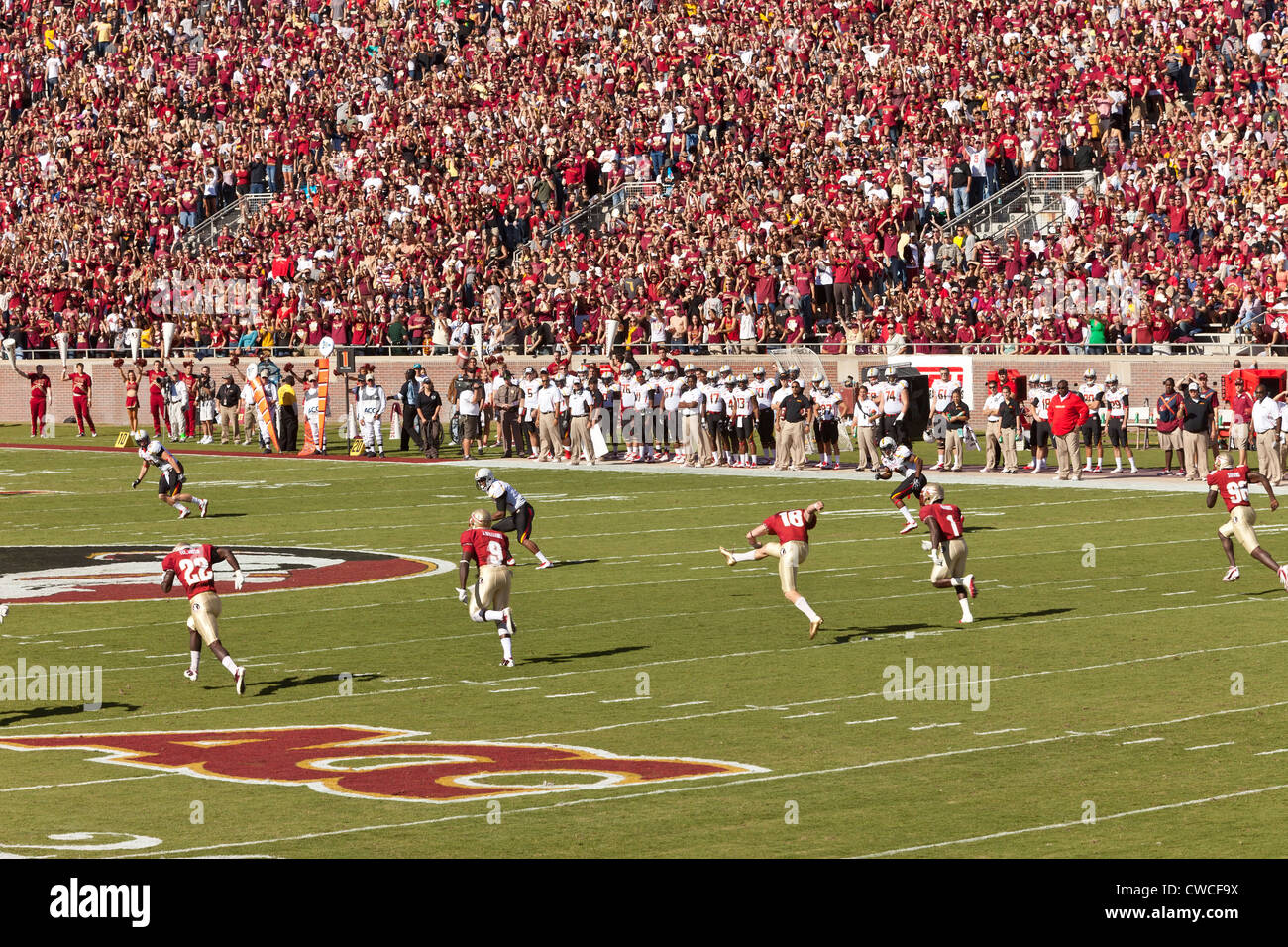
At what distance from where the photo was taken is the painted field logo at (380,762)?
13.6m

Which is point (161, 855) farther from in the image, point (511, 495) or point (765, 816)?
point (511, 495)

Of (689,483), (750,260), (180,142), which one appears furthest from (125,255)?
(689,483)

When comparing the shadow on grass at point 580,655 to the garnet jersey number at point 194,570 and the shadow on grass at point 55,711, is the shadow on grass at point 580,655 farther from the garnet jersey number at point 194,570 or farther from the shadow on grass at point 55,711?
the shadow on grass at point 55,711

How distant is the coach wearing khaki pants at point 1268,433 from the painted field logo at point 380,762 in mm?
20636

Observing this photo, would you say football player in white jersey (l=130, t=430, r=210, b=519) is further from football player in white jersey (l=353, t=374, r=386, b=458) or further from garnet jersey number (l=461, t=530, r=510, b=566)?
garnet jersey number (l=461, t=530, r=510, b=566)

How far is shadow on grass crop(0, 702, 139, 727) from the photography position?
54.3 ft

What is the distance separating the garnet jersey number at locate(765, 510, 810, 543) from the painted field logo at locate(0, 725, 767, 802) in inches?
196

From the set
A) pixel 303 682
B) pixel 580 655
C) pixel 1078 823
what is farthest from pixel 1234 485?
pixel 1078 823

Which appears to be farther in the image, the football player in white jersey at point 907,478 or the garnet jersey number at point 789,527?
the football player in white jersey at point 907,478

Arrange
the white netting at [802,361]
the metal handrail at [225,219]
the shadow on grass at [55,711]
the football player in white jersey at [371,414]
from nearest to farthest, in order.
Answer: the shadow on grass at [55,711], the football player in white jersey at [371,414], the white netting at [802,361], the metal handrail at [225,219]

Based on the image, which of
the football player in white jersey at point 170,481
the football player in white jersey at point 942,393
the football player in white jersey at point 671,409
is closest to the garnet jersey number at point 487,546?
the football player in white jersey at point 170,481

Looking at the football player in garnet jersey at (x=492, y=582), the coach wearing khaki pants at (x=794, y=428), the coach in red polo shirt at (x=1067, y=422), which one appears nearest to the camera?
the football player in garnet jersey at (x=492, y=582)

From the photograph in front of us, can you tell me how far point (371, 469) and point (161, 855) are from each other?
29.8 m

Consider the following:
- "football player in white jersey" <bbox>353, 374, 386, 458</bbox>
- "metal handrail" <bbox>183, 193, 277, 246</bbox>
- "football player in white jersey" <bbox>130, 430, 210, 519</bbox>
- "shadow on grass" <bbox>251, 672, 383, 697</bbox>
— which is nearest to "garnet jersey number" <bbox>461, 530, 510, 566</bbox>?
"shadow on grass" <bbox>251, 672, 383, 697</bbox>
